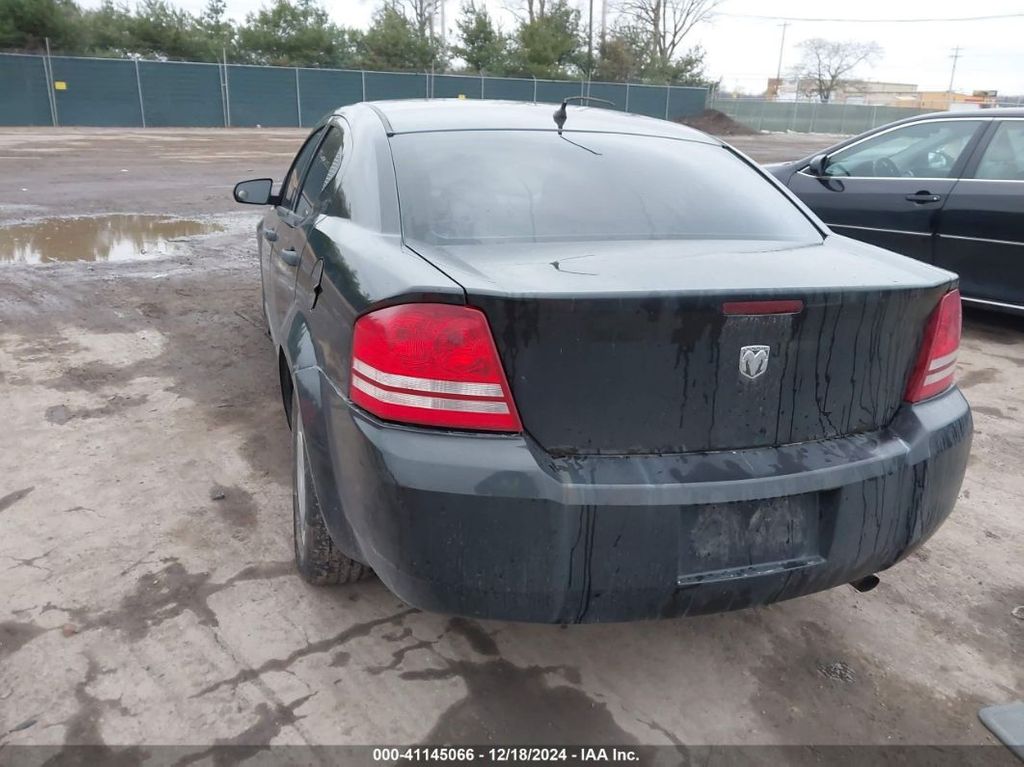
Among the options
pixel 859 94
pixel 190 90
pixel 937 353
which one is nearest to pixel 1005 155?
pixel 937 353

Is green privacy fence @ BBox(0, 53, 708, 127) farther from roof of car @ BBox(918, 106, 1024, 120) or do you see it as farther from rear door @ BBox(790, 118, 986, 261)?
roof of car @ BBox(918, 106, 1024, 120)

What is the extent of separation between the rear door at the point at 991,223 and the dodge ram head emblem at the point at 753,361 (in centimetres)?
448

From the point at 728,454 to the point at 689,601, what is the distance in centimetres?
37

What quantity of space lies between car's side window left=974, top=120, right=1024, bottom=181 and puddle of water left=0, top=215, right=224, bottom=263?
696 cm

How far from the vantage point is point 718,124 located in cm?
4381

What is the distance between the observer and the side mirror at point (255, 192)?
13.3ft

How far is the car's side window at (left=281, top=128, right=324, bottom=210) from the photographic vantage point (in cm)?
384

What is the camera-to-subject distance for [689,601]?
1.96 meters

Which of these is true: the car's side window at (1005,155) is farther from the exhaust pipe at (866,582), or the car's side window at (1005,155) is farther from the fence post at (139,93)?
the fence post at (139,93)

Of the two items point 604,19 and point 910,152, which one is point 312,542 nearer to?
point 910,152

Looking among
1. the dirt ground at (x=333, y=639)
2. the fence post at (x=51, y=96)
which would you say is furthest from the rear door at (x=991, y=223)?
the fence post at (x=51, y=96)

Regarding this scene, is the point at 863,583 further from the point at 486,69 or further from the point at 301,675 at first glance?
the point at 486,69

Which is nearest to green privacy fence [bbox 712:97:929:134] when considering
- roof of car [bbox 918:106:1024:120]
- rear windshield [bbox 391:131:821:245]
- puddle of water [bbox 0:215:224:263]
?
puddle of water [bbox 0:215:224:263]

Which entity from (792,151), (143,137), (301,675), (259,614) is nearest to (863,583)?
(301,675)
